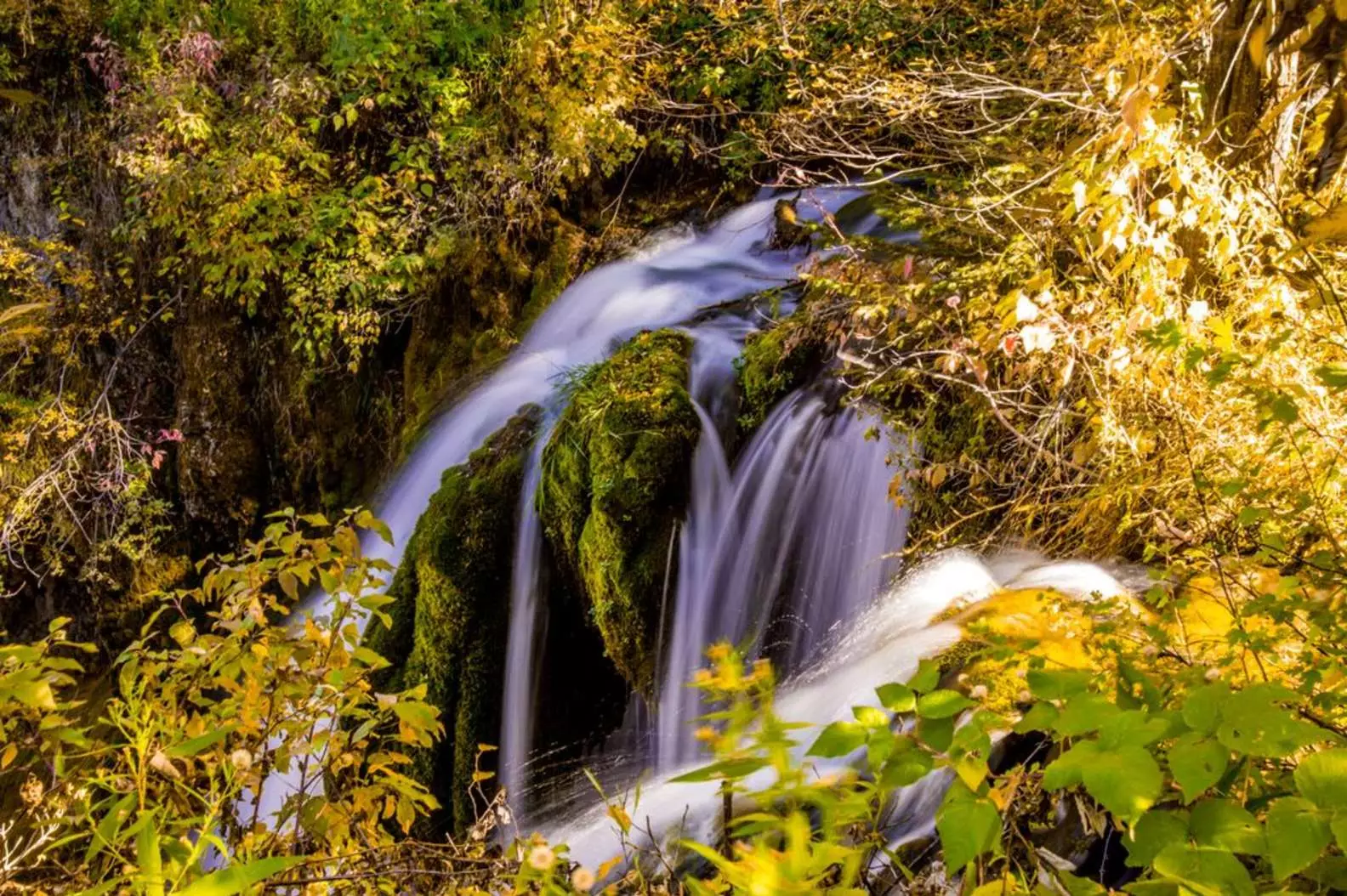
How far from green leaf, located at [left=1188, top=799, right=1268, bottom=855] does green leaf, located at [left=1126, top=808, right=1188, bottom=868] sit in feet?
0.04

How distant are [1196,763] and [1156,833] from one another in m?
0.08

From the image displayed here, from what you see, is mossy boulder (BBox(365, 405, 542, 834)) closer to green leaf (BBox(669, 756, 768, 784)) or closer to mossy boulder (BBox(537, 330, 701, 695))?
mossy boulder (BBox(537, 330, 701, 695))

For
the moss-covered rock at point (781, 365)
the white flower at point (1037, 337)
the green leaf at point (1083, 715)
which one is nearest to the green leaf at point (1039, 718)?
the green leaf at point (1083, 715)

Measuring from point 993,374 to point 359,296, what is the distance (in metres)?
4.76

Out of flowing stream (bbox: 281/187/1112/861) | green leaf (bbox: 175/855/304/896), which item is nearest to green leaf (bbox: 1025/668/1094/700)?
green leaf (bbox: 175/855/304/896)

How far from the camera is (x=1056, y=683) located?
2.90ft

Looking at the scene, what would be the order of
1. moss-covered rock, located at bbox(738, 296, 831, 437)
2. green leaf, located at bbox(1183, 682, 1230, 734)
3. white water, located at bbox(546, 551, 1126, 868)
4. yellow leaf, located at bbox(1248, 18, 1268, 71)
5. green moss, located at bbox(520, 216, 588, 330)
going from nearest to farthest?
green leaf, located at bbox(1183, 682, 1230, 734) → yellow leaf, located at bbox(1248, 18, 1268, 71) → white water, located at bbox(546, 551, 1126, 868) → moss-covered rock, located at bbox(738, 296, 831, 437) → green moss, located at bbox(520, 216, 588, 330)

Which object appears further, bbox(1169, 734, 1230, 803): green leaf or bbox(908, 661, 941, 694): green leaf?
bbox(908, 661, 941, 694): green leaf

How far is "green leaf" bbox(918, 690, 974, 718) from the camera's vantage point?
0.88 meters

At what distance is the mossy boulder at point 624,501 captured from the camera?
4.04 m

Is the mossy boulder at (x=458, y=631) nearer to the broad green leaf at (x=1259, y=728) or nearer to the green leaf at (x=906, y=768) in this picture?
the green leaf at (x=906, y=768)

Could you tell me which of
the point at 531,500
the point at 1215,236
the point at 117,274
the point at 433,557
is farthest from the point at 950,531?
the point at 117,274

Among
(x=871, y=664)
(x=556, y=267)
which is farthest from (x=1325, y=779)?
(x=556, y=267)

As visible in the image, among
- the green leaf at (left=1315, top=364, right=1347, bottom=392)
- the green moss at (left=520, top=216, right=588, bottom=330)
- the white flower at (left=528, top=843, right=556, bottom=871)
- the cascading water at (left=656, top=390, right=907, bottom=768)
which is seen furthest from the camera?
the green moss at (left=520, top=216, right=588, bottom=330)
